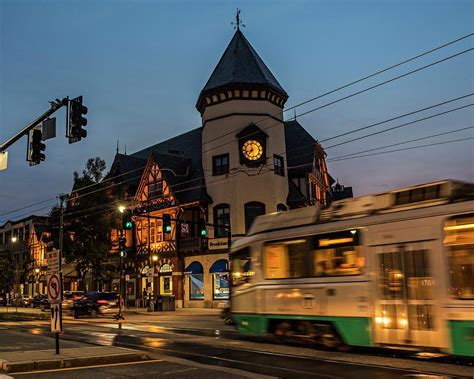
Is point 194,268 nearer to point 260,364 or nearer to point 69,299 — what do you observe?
point 69,299

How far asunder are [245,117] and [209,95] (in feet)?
12.1

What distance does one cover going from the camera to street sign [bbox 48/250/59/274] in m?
12.1

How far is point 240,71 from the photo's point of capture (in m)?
40.9

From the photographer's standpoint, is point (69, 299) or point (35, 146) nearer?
point (35, 146)

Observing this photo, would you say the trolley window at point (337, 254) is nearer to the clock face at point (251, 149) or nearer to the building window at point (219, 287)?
the building window at point (219, 287)

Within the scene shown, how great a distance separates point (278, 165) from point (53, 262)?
96.6 feet

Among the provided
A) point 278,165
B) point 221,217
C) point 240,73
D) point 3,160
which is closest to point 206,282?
point 221,217

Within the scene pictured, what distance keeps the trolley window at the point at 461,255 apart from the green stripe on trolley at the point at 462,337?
1.74 ft

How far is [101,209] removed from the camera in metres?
43.2

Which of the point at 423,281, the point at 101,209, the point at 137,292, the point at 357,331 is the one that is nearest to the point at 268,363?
the point at 357,331

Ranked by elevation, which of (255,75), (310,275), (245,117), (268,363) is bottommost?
(268,363)

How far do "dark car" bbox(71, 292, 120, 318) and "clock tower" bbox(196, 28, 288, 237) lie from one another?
10.1 m

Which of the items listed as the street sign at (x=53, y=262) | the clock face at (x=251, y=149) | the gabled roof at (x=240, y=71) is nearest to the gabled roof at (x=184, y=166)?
the clock face at (x=251, y=149)

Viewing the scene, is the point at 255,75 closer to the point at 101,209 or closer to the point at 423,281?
the point at 101,209
